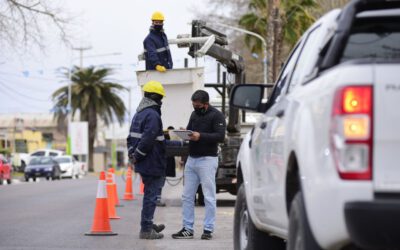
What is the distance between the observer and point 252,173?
780 cm

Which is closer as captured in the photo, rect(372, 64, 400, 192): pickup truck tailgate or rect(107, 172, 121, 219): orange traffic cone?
rect(372, 64, 400, 192): pickup truck tailgate

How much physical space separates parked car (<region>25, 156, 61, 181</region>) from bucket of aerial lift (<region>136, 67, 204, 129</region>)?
34.8 m

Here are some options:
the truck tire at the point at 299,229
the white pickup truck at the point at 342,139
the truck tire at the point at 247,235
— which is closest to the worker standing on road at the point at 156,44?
the truck tire at the point at 247,235

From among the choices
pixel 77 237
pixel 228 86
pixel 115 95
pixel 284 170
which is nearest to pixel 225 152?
pixel 228 86

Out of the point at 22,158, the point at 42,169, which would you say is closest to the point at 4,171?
the point at 42,169

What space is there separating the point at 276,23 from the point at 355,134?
2846 centimetres

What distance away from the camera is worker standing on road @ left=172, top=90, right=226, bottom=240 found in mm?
12633

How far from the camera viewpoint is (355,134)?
490 centimetres

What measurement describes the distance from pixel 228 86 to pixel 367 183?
53.3ft

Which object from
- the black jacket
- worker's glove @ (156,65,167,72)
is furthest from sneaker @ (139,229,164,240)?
worker's glove @ (156,65,167,72)

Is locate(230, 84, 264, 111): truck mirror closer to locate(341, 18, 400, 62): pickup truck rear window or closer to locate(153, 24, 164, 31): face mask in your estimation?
locate(341, 18, 400, 62): pickup truck rear window

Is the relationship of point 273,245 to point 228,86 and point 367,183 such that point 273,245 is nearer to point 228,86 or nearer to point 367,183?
point 367,183

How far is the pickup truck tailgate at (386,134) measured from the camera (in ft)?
16.1

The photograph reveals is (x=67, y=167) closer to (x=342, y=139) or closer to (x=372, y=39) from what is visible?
(x=372, y=39)
